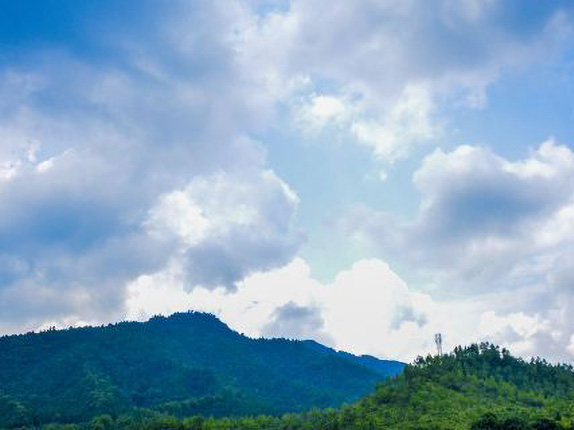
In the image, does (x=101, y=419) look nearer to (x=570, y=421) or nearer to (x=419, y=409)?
(x=419, y=409)

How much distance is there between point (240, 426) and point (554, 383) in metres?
80.9

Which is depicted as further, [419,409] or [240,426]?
[240,426]

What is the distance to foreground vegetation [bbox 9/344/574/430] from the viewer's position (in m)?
103

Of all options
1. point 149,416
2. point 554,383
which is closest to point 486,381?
point 554,383

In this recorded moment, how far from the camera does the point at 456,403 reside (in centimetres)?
12206

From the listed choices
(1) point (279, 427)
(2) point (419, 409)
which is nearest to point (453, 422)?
(2) point (419, 409)

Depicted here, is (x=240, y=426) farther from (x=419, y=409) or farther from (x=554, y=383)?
(x=554, y=383)

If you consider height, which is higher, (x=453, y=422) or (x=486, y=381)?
(x=486, y=381)

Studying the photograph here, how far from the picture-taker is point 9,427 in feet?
591

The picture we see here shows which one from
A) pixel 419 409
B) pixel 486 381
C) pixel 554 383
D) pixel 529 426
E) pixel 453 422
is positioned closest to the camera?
pixel 529 426

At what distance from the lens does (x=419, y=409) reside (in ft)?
397

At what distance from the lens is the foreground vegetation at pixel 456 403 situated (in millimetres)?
102938

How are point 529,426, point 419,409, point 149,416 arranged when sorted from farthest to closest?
point 149,416
point 419,409
point 529,426

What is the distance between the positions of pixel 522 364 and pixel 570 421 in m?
74.6
